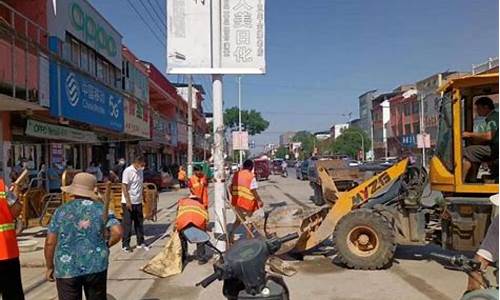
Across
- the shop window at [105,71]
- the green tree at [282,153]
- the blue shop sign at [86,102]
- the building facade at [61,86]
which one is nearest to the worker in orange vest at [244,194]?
the building facade at [61,86]

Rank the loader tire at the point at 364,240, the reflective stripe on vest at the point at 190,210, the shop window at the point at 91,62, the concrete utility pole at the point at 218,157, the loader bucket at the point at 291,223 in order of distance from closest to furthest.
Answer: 1. the loader tire at the point at 364,240
2. the reflective stripe on vest at the point at 190,210
3. the loader bucket at the point at 291,223
4. the concrete utility pole at the point at 218,157
5. the shop window at the point at 91,62

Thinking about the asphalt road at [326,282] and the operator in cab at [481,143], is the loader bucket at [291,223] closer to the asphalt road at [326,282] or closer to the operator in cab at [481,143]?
the asphalt road at [326,282]

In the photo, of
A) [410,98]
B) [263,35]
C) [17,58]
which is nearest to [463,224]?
[263,35]

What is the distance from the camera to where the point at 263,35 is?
978 cm

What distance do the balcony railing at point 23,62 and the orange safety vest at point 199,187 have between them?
14.3 ft

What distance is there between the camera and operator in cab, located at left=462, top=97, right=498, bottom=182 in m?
7.38

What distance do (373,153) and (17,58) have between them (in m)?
84.3

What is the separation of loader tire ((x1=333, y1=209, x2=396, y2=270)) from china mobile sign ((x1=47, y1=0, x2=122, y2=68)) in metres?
12.2

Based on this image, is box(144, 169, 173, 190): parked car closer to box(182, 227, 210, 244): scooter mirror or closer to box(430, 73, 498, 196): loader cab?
box(182, 227, 210, 244): scooter mirror

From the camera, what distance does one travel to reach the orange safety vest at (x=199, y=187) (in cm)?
1106

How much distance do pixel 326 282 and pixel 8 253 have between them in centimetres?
432

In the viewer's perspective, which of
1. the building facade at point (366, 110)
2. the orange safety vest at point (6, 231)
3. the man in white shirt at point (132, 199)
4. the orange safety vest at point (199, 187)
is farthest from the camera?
the building facade at point (366, 110)

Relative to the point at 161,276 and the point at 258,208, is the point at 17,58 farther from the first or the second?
the point at 161,276

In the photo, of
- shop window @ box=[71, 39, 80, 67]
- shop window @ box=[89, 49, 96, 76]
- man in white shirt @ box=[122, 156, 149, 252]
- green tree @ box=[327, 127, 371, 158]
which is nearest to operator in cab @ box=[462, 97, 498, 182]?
man in white shirt @ box=[122, 156, 149, 252]
